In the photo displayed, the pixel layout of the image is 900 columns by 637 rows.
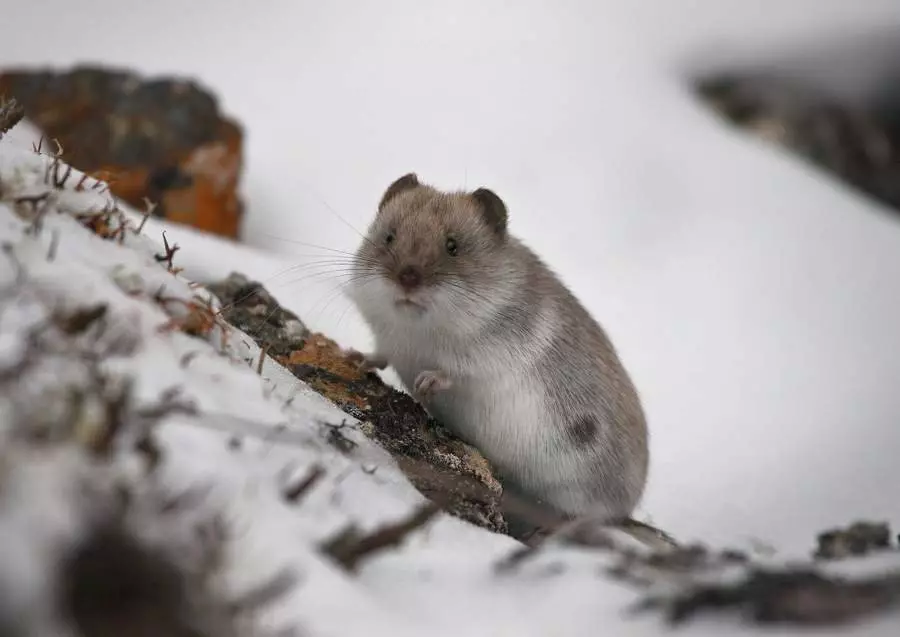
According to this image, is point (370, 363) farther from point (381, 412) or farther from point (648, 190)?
point (648, 190)

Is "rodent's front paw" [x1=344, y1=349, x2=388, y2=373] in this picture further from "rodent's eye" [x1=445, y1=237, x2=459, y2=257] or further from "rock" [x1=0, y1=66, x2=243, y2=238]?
"rock" [x1=0, y1=66, x2=243, y2=238]

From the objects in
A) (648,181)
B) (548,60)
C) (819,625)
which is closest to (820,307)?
(648,181)

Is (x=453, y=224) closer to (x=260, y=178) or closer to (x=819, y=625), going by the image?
(x=819, y=625)

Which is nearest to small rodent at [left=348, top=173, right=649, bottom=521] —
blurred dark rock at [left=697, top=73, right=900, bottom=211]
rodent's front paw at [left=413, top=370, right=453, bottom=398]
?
rodent's front paw at [left=413, top=370, right=453, bottom=398]

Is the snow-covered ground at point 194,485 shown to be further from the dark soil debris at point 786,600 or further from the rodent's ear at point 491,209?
the rodent's ear at point 491,209

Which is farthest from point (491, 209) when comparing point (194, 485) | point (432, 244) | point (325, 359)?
point (194, 485)

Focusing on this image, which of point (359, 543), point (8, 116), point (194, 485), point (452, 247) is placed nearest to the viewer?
point (194, 485)
